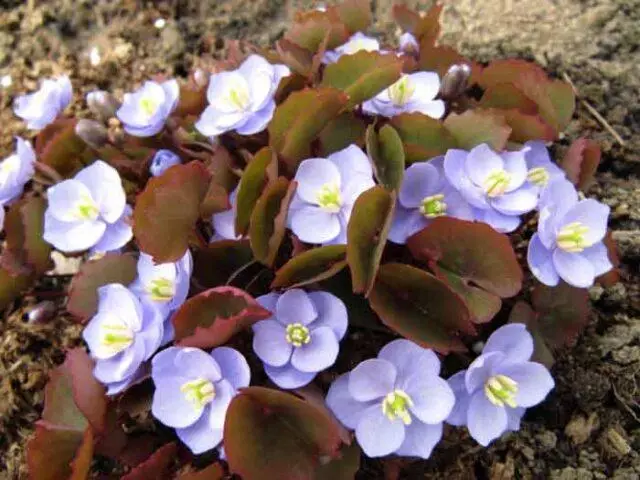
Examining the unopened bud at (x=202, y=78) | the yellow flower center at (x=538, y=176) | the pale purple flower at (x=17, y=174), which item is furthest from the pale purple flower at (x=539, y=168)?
the pale purple flower at (x=17, y=174)

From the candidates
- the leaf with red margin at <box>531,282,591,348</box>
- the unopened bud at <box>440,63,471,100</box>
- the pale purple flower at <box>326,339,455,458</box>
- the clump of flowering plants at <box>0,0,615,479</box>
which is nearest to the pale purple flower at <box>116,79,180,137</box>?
the clump of flowering plants at <box>0,0,615,479</box>

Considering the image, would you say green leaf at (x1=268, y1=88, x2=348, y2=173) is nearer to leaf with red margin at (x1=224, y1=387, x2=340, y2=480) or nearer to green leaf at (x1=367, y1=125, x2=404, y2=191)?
green leaf at (x1=367, y1=125, x2=404, y2=191)

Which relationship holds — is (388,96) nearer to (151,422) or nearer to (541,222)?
(541,222)

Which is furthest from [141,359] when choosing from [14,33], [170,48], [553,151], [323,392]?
[14,33]

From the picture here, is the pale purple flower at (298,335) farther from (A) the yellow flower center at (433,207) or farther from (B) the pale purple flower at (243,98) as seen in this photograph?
(B) the pale purple flower at (243,98)

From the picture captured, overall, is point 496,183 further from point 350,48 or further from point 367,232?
point 350,48

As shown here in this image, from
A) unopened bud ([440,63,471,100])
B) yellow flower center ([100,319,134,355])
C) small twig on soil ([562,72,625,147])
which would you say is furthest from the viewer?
small twig on soil ([562,72,625,147])
